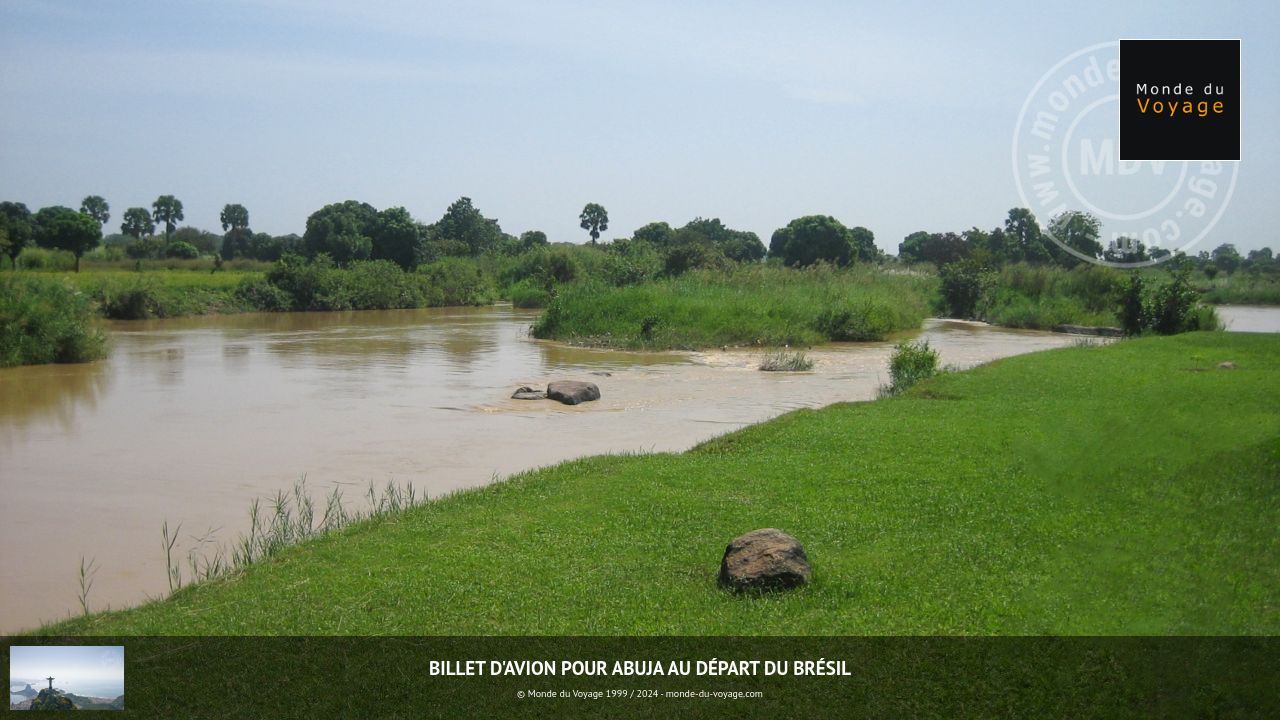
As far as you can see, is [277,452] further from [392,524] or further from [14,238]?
[14,238]

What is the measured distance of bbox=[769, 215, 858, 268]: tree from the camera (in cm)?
6806

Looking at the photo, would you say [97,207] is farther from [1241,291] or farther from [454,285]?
[1241,291]

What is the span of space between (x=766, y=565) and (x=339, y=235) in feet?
220

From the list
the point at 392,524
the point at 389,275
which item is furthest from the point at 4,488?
the point at 389,275

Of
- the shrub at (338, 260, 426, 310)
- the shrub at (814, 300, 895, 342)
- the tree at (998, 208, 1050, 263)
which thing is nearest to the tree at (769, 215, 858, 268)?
the tree at (998, 208, 1050, 263)

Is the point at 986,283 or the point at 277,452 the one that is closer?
the point at 277,452

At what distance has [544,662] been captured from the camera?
5391 millimetres

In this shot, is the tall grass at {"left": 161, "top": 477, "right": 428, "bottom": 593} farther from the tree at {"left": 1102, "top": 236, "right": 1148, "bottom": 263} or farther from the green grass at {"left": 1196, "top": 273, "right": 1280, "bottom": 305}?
the green grass at {"left": 1196, "top": 273, "right": 1280, "bottom": 305}

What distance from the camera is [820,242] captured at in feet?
224

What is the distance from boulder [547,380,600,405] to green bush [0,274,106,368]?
15452 mm

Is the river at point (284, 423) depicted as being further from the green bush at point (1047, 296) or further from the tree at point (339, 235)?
the tree at point (339, 235)

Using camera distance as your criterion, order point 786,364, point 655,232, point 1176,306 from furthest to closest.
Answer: point 655,232
point 786,364
point 1176,306

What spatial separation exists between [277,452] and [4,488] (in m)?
3.38

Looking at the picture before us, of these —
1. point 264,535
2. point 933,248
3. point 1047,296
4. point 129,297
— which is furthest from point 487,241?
point 264,535
